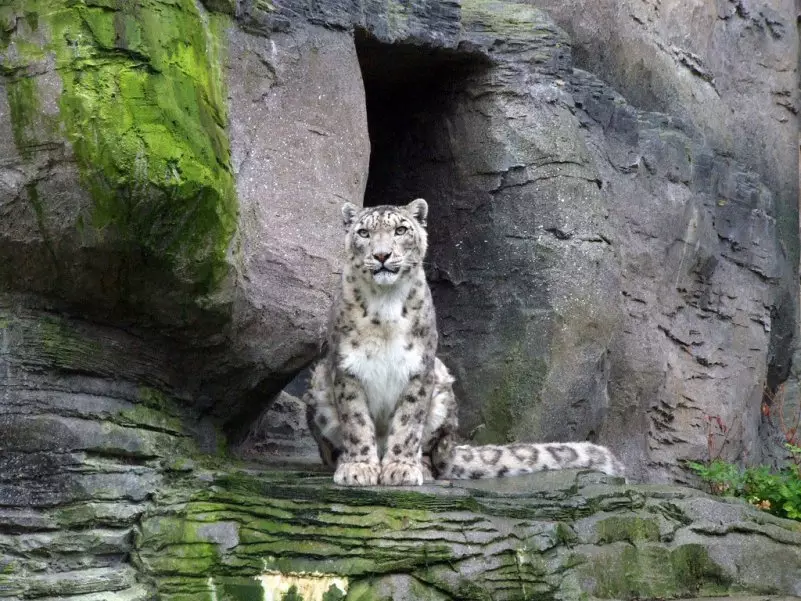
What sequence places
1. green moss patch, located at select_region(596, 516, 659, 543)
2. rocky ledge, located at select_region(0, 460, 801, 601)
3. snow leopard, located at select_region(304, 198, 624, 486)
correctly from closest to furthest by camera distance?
rocky ledge, located at select_region(0, 460, 801, 601) → green moss patch, located at select_region(596, 516, 659, 543) → snow leopard, located at select_region(304, 198, 624, 486)

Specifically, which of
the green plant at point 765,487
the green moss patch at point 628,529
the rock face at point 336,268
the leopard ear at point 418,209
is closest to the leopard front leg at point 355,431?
the rock face at point 336,268

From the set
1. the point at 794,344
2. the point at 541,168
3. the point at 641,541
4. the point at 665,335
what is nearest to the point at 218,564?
the point at 641,541

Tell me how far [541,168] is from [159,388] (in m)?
3.25

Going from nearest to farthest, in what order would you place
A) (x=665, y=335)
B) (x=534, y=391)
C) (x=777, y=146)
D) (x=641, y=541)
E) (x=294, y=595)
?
(x=294, y=595) < (x=641, y=541) < (x=534, y=391) < (x=665, y=335) < (x=777, y=146)

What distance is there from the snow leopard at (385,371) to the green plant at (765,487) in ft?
5.03

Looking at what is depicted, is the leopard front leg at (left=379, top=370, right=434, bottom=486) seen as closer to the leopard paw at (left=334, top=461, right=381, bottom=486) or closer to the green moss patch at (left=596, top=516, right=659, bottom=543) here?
the leopard paw at (left=334, top=461, right=381, bottom=486)

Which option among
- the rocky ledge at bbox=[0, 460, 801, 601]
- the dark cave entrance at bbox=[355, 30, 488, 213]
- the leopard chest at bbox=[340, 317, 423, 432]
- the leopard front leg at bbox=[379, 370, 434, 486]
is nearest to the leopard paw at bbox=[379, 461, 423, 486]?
the leopard front leg at bbox=[379, 370, 434, 486]

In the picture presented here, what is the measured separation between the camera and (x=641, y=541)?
6.08 metres

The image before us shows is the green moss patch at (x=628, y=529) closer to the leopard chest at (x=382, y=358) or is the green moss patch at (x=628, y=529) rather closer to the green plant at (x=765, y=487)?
the leopard chest at (x=382, y=358)

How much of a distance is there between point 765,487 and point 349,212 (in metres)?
3.07

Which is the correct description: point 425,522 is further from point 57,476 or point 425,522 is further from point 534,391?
point 534,391

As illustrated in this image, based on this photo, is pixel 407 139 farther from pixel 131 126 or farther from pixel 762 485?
pixel 131 126

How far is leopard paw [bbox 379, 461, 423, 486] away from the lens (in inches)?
242

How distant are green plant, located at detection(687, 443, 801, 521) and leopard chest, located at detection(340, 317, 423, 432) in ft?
7.30
